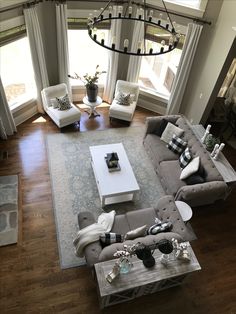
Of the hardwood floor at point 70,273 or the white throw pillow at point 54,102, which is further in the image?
the white throw pillow at point 54,102

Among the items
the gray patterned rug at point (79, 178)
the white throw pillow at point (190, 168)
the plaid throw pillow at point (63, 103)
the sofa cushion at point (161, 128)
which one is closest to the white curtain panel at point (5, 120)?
the gray patterned rug at point (79, 178)

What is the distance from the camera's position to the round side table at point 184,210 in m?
4.35

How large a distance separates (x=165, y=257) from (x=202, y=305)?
49.5 inches

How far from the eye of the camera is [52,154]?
231 inches

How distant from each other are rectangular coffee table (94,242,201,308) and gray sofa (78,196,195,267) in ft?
0.52

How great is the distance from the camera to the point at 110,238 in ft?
12.1

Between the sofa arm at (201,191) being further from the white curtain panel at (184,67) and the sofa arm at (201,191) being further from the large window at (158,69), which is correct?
the large window at (158,69)

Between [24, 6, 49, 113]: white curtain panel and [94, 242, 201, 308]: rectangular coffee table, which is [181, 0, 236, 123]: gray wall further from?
[94, 242, 201, 308]: rectangular coffee table

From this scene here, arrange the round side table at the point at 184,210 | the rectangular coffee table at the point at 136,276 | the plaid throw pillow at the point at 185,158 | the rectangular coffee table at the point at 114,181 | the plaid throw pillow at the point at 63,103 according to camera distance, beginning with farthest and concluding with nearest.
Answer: the plaid throw pillow at the point at 63,103
the plaid throw pillow at the point at 185,158
the rectangular coffee table at the point at 114,181
the round side table at the point at 184,210
the rectangular coffee table at the point at 136,276

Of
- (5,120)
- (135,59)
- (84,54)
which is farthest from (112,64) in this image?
(5,120)

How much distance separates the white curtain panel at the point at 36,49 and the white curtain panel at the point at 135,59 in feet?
7.13

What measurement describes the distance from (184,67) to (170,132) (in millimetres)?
1799

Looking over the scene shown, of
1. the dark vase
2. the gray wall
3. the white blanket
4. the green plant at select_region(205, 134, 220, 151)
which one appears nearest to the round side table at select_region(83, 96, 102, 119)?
the dark vase

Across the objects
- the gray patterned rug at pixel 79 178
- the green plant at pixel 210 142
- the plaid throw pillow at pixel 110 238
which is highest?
the green plant at pixel 210 142
